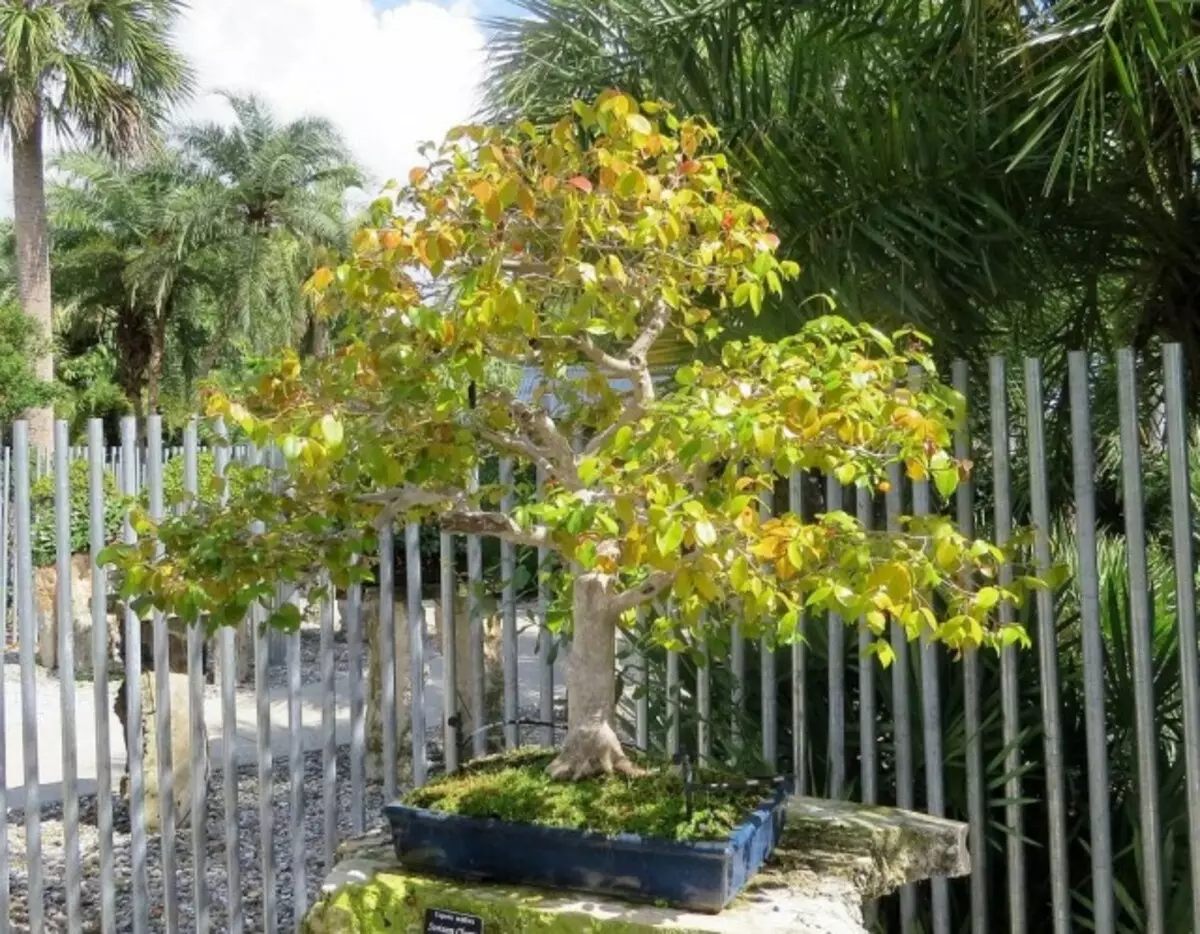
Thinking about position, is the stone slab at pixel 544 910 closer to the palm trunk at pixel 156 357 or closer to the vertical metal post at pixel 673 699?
the vertical metal post at pixel 673 699

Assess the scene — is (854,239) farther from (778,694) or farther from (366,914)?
(366,914)

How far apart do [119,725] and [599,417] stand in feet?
19.1

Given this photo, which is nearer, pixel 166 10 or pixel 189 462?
pixel 189 462

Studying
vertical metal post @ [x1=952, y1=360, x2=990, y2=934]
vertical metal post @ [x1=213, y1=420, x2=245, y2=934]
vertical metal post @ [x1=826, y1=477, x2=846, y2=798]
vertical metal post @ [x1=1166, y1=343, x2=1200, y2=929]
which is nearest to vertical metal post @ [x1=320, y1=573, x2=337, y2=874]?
vertical metal post @ [x1=213, y1=420, x2=245, y2=934]

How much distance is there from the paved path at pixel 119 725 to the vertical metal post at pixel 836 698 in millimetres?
3416

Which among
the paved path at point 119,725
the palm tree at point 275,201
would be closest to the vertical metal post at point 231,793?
the paved path at point 119,725

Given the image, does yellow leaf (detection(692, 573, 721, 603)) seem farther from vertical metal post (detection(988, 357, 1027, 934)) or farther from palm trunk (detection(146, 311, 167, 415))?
palm trunk (detection(146, 311, 167, 415))

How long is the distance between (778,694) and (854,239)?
4.07 ft

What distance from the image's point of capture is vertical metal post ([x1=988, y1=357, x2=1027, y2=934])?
9.03 ft

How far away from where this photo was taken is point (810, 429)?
1836 millimetres

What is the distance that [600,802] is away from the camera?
2.14 m

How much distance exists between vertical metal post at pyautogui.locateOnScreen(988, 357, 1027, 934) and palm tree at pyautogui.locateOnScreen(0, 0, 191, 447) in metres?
13.9

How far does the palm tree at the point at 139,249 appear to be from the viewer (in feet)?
83.6

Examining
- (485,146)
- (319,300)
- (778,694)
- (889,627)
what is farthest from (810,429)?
(778,694)
